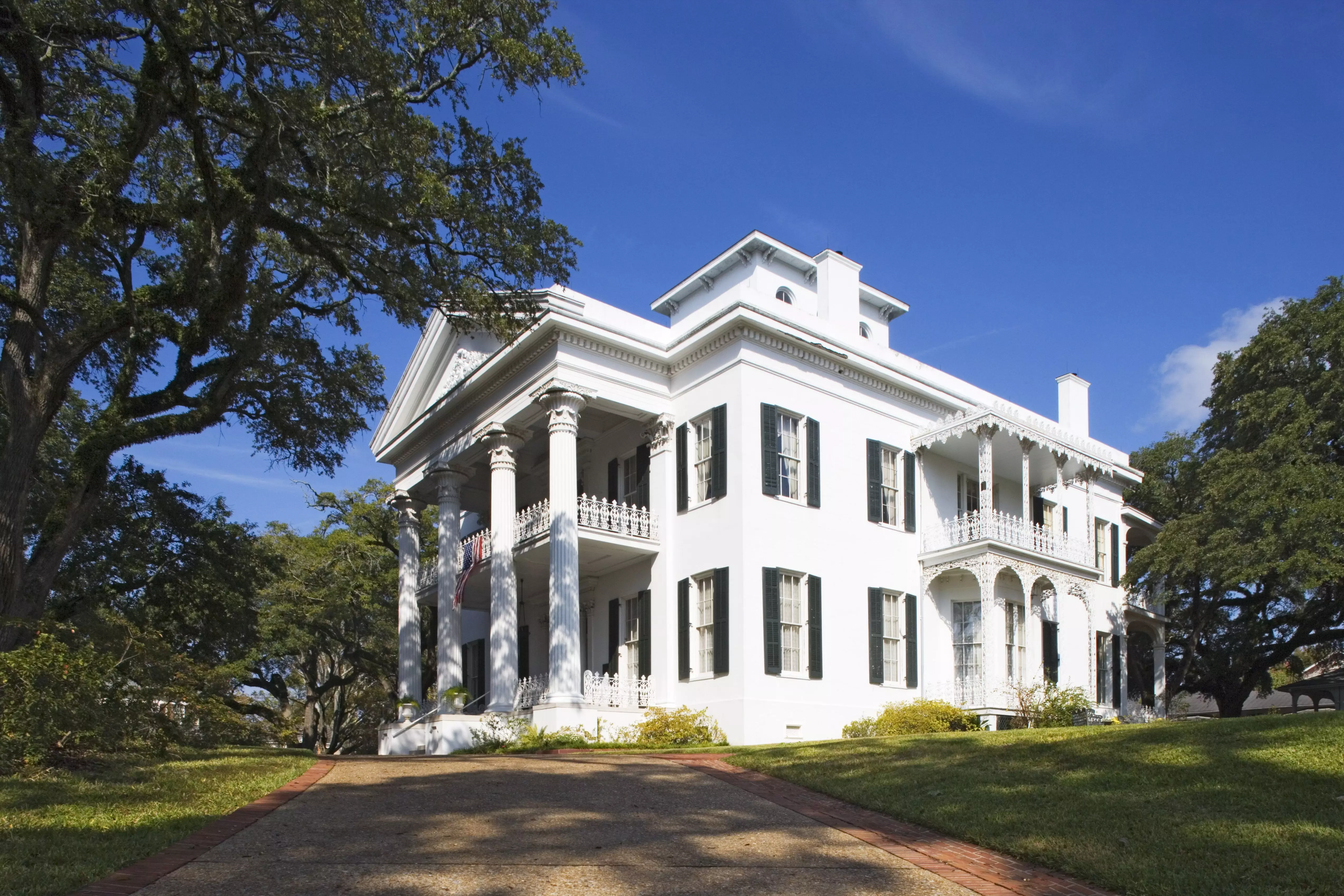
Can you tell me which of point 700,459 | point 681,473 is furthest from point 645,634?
point 700,459

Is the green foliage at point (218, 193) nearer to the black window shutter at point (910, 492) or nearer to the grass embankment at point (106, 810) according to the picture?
the grass embankment at point (106, 810)

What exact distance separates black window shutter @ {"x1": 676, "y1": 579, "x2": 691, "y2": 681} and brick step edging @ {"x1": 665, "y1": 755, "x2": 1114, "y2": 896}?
9.04m

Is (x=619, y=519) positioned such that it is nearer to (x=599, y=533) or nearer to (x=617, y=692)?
(x=599, y=533)

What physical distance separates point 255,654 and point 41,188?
816 inches

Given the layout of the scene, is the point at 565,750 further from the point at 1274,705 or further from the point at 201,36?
the point at 1274,705

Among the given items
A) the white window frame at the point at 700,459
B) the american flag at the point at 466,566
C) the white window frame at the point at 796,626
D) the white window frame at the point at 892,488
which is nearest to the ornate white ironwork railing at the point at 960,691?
the white window frame at the point at 892,488

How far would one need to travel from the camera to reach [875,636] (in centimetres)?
2186

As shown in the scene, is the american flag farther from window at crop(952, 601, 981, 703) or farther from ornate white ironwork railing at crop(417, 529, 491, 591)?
window at crop(952, 601, 981, 703)

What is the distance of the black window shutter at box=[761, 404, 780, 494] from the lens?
20.5m

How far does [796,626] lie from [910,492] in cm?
491

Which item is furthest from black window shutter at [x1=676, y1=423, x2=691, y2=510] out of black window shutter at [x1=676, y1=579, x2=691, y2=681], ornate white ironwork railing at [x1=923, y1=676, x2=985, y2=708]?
ornate white ironwork railing at [x1=923, y1=676, x2=985, y2=708]

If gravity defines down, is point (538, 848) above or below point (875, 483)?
below

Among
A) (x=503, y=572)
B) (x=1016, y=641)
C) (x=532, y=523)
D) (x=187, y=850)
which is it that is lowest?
(x=187, y=850)

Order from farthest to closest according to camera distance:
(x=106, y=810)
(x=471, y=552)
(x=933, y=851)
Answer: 1. (x=471, y=552)
2. (x=106, y=810)
3. (x=933, y=851)
